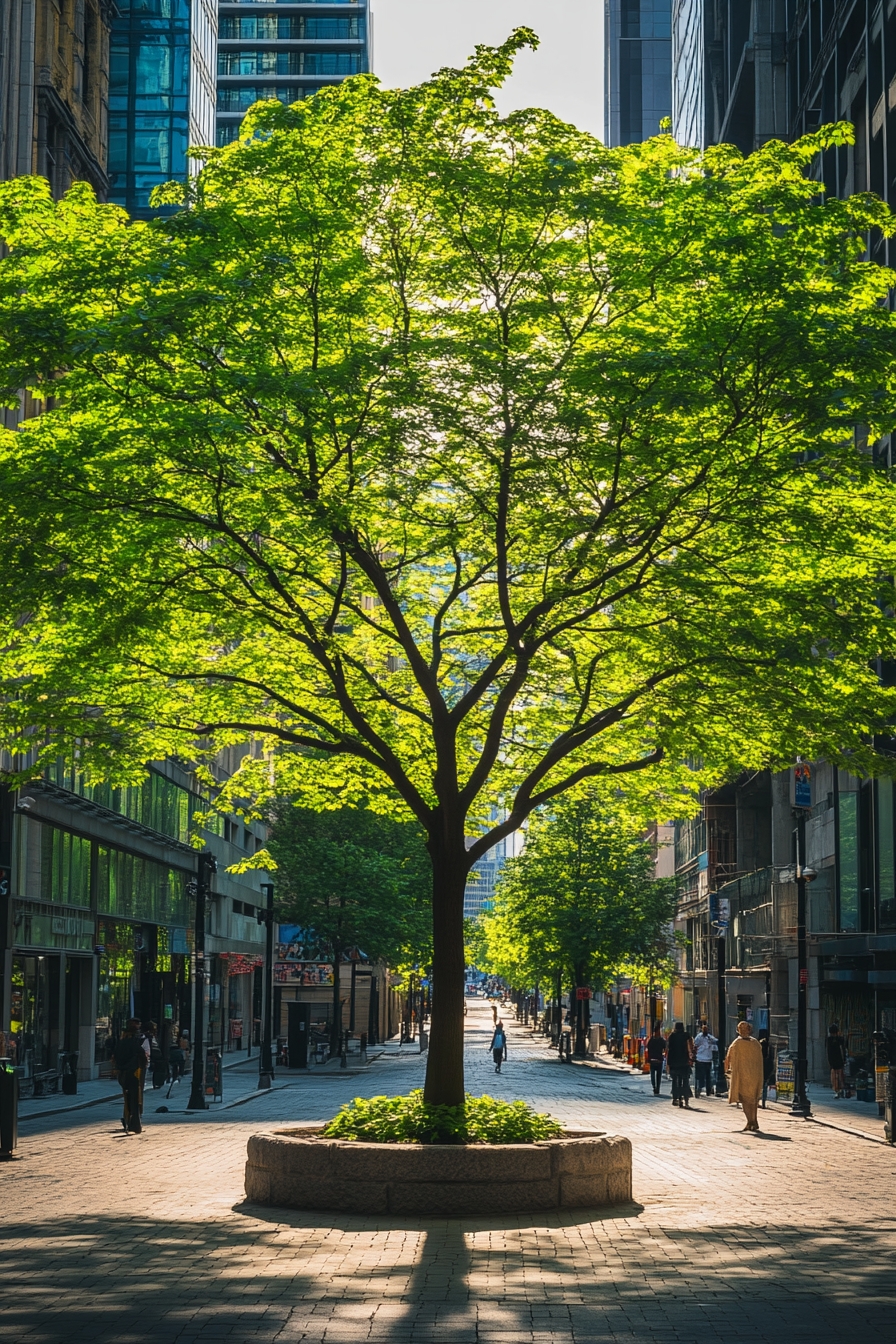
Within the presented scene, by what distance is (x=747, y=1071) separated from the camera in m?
30.5

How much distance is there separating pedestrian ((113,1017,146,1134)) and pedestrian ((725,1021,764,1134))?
11030 mm

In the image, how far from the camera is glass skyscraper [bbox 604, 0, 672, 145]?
167875 millimetres

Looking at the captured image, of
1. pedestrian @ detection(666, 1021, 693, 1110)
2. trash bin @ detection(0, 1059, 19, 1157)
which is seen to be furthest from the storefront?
pedestrian @ detection(666, 1021, 693, 1110)

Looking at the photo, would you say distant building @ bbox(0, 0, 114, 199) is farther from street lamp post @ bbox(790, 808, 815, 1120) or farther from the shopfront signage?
the shopfront signage

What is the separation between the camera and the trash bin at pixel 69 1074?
4053 cm

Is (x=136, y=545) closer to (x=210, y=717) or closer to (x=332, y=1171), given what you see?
(x=210, y=717)

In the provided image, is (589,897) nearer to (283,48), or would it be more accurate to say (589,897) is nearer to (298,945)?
(298,945)

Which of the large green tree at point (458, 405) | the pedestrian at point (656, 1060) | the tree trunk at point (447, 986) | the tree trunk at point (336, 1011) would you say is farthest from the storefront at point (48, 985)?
the large green tree at point (458, 405)

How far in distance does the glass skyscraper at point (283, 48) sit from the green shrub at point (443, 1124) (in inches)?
5226

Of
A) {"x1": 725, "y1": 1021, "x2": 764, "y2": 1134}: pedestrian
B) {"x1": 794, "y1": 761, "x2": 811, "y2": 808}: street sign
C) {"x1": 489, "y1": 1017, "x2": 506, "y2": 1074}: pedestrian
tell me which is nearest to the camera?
{"x1": 725, "y1": 1021, "x2": 764, "y2": 1134}: pedestrian

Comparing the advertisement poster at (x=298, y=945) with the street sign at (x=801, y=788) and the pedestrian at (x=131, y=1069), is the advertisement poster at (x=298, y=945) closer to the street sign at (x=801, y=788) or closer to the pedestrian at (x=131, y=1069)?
the street sign at (x=801, y=788)

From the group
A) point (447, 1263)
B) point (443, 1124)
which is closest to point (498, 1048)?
point (443, 1124)

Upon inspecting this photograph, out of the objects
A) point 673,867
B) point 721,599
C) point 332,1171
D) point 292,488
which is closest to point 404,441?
point 292,488

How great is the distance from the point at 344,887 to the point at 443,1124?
4717cm
